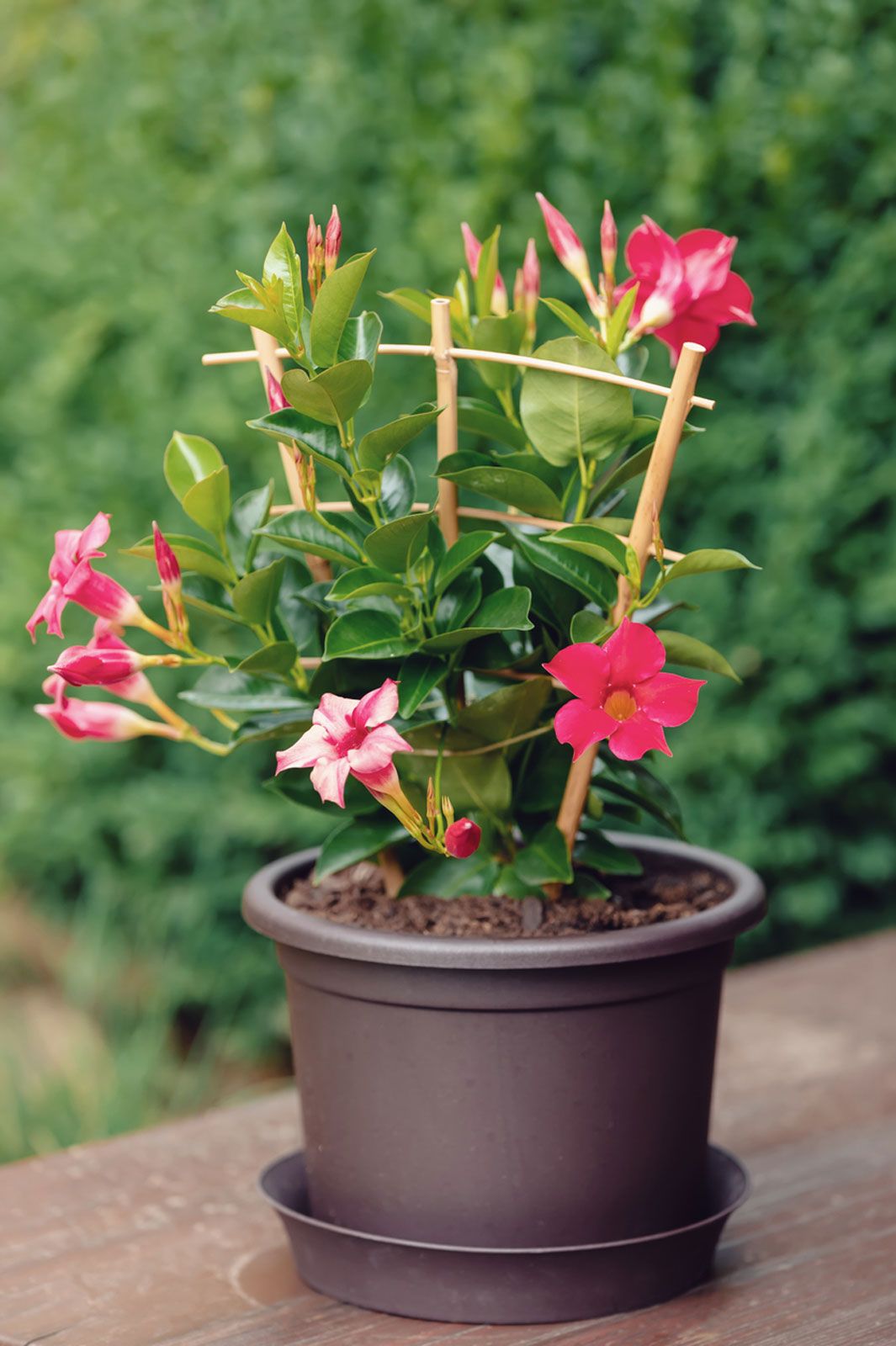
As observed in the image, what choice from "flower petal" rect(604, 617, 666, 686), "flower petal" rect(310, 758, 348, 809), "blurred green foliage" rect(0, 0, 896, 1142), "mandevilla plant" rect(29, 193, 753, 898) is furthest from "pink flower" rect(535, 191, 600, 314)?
"blurred green foliage" rect(0, 0, 896, 1142)

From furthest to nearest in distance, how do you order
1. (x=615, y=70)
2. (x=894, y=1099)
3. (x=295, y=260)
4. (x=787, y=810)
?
(x=787, y=810)
(x=615, y=70)
(x=894, y=1099)
(x=295, y=260)

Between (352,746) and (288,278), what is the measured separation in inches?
9.9

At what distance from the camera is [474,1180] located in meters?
0.88

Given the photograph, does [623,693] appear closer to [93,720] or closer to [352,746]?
[352,746]

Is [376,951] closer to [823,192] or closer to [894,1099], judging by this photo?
[894,1099]

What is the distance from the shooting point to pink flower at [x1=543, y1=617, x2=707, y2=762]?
77 cm

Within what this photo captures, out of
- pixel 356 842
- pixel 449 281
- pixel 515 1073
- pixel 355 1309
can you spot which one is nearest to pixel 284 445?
pixel 356 842

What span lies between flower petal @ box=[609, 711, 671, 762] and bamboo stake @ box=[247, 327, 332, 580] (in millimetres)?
214

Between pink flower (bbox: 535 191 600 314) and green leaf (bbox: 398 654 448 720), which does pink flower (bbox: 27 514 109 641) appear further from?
pink flower (bbox: 535 191 600 314)

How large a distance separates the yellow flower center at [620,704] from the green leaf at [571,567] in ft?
0.28

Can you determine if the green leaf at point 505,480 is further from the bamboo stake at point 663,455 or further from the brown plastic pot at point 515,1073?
the brown plastic pot at point 515,1073

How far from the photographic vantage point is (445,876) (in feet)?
3.12

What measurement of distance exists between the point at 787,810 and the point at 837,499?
419 mm

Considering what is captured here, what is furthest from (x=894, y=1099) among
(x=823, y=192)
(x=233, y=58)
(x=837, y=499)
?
(x=233, y=58)
